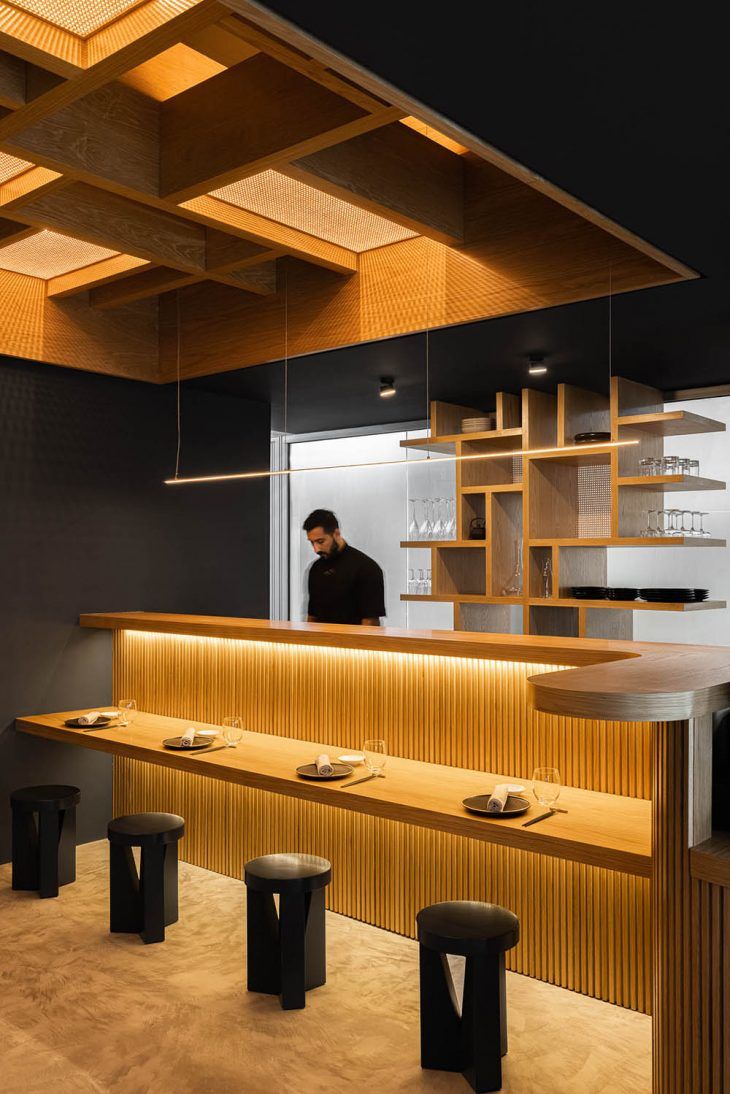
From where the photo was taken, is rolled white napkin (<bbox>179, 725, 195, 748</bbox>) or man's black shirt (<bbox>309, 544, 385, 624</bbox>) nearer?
rolled white napkin (<bbox>179, 725, 195, 748</bbox>)

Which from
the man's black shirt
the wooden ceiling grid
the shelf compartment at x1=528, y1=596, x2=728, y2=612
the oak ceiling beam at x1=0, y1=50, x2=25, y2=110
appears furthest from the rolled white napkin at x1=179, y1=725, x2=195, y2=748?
the oak ceiling beam at x1=0, y1=50, x2=25, y2=110

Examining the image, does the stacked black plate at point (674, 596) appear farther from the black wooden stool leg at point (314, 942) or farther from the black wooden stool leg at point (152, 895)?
the black wooden stool leg at point (152, 895)

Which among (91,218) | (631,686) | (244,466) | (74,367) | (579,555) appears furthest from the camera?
(244,466)

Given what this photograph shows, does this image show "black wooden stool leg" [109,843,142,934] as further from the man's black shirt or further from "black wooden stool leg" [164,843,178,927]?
the man's black shirt

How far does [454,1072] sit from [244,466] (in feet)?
12.9

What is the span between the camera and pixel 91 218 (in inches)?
142

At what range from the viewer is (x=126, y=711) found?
15.6ft

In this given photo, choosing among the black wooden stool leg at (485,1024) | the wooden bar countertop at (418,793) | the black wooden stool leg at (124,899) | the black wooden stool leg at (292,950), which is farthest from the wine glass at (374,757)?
the black wooden stool leg at (124,899)

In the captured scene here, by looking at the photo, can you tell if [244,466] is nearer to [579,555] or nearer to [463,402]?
[463,402]

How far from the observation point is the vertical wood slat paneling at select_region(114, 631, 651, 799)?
327 centimetres

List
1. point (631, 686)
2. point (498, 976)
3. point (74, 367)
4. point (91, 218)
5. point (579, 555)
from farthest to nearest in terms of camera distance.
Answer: point (579, 555)
point (74, 367)
point (91, 218)
point (498, 976)
point (631, 686)

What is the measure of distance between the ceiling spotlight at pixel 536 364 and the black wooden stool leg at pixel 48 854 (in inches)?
125

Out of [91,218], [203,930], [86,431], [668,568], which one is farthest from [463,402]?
[203,930]

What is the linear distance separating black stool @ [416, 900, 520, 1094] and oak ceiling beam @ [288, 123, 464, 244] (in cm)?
238
